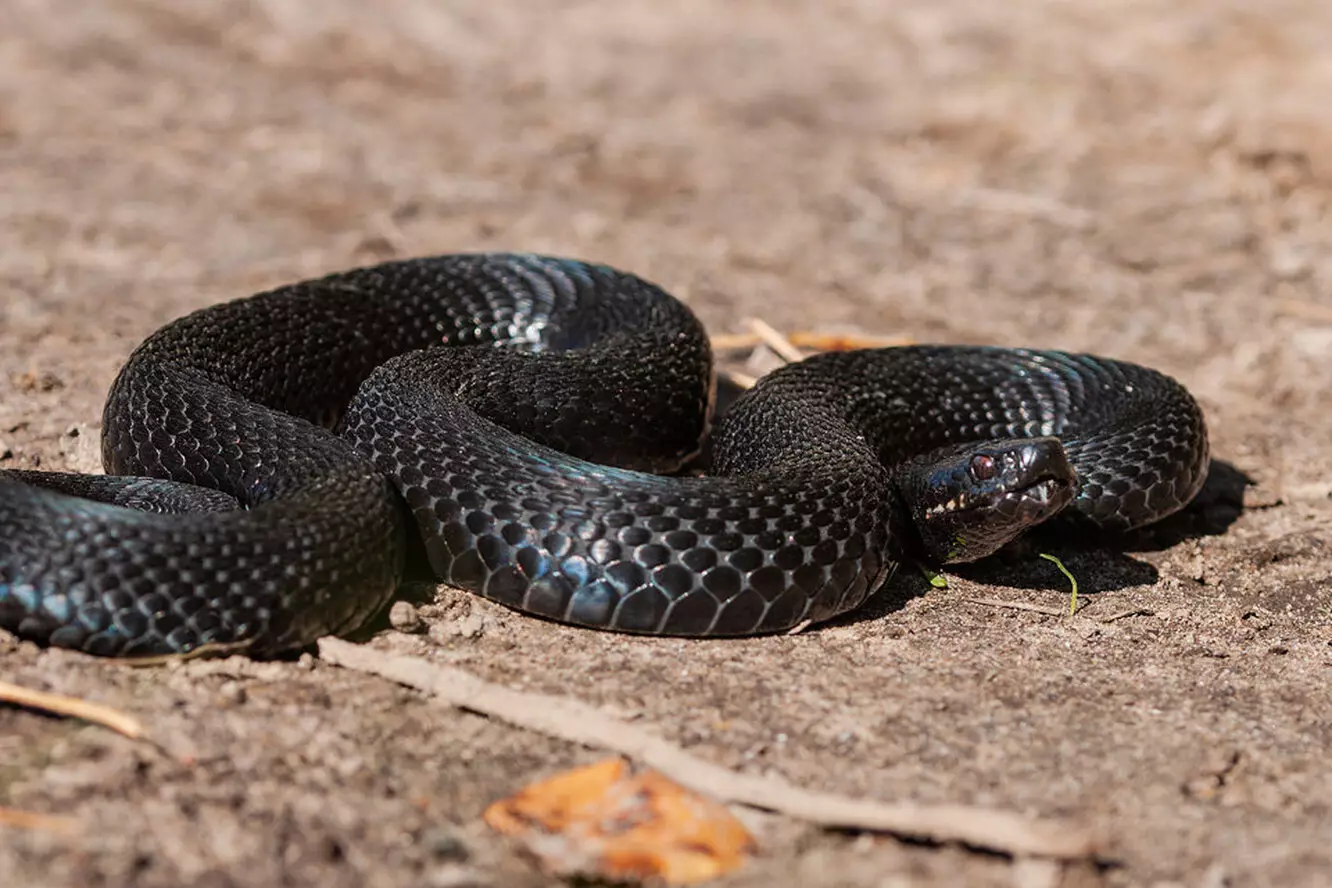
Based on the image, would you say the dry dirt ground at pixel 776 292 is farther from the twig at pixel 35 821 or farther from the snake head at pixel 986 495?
the snake head at pixel 986 495

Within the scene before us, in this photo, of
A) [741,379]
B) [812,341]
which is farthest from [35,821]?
[812,341]

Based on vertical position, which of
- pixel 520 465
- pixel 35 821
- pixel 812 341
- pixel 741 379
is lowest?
pixel 35 821

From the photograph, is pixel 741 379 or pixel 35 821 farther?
pixel 741 379

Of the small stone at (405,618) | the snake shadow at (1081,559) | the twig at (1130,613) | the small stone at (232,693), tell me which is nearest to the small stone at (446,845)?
the small stone at (232,693)

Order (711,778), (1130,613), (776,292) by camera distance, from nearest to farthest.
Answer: (711,778), (1130,613), (776,292)

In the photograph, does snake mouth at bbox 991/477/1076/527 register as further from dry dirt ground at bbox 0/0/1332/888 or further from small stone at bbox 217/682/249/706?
small stone at bbox 217/682/249/706

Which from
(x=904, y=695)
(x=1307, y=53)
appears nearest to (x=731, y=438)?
(x=904, y=695)

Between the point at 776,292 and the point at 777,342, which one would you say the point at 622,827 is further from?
the point at 776,292

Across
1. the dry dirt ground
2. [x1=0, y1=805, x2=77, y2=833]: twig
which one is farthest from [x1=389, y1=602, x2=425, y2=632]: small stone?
[x1=0, y1=805, x2=77, y2=833]: twig
